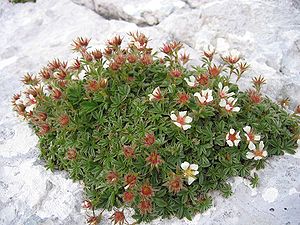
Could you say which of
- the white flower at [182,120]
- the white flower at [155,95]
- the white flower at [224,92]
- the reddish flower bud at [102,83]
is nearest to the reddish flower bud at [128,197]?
the white flower at [182,120]

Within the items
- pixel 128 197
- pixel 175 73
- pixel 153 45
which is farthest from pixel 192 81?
pixel 153 45

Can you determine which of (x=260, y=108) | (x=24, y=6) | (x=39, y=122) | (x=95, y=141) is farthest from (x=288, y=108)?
(x=24, y=6)

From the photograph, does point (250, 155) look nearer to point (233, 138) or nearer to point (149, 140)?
point (233, 138)

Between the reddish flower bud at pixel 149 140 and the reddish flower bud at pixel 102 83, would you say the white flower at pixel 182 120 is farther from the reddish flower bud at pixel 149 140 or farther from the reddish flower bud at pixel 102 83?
the reddish flower bud at pixel 102 83

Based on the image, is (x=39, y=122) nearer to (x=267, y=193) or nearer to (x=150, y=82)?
(x=150, y=82)

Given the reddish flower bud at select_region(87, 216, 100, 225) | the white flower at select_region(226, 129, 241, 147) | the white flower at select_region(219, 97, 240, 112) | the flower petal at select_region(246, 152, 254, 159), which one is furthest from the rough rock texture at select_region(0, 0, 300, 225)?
the white flower at select_region(219, 97, 240, 112)

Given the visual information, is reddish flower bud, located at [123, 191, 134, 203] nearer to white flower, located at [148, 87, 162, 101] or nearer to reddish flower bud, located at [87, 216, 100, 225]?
reddish flower bud, located at [87, 216, 100, 225]
